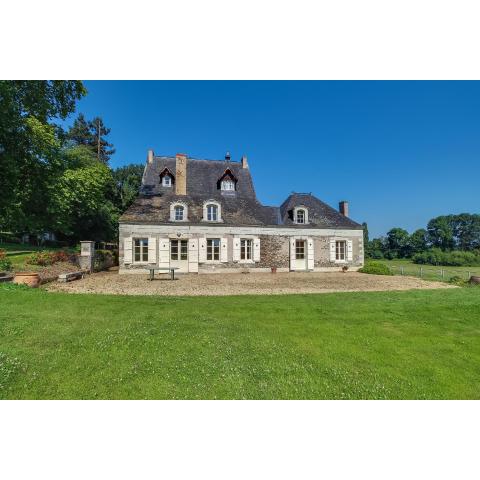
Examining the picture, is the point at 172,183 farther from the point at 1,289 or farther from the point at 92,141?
the point at 92,141

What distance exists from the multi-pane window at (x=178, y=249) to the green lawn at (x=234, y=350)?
30.3ft

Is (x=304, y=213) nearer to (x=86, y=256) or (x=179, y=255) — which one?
(x=179, y=255)

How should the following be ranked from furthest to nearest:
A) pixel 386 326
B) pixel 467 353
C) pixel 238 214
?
pixel 238 214 → pixel 386 326 → pixel 467 353

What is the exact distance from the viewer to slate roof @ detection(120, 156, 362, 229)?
679 inches

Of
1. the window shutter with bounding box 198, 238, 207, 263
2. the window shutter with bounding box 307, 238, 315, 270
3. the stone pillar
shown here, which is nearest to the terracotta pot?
the stone pillar

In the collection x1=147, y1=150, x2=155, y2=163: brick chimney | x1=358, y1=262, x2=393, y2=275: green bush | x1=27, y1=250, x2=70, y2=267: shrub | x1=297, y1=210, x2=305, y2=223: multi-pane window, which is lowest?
x1=358, y1=262, x2=393, y2=275: green bush

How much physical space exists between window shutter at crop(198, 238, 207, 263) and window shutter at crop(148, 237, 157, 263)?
2.86 meters

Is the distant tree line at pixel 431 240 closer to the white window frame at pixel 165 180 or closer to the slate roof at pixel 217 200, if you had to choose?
the slate roof at pixel 217 200

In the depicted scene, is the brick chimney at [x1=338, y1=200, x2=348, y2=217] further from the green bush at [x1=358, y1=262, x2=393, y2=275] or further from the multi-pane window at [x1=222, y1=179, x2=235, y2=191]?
the multi-pane window at [x1=222, y1=179, x2=235, y2=191]

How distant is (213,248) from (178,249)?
236 centimetres

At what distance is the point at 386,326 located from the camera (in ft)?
19.2

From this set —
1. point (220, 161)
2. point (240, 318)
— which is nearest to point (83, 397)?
point (240, 318)

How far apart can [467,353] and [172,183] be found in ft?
64.1

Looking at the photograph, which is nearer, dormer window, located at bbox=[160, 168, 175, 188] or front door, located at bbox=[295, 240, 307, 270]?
front door, located at bbox=[295, 240, 307, 270]
